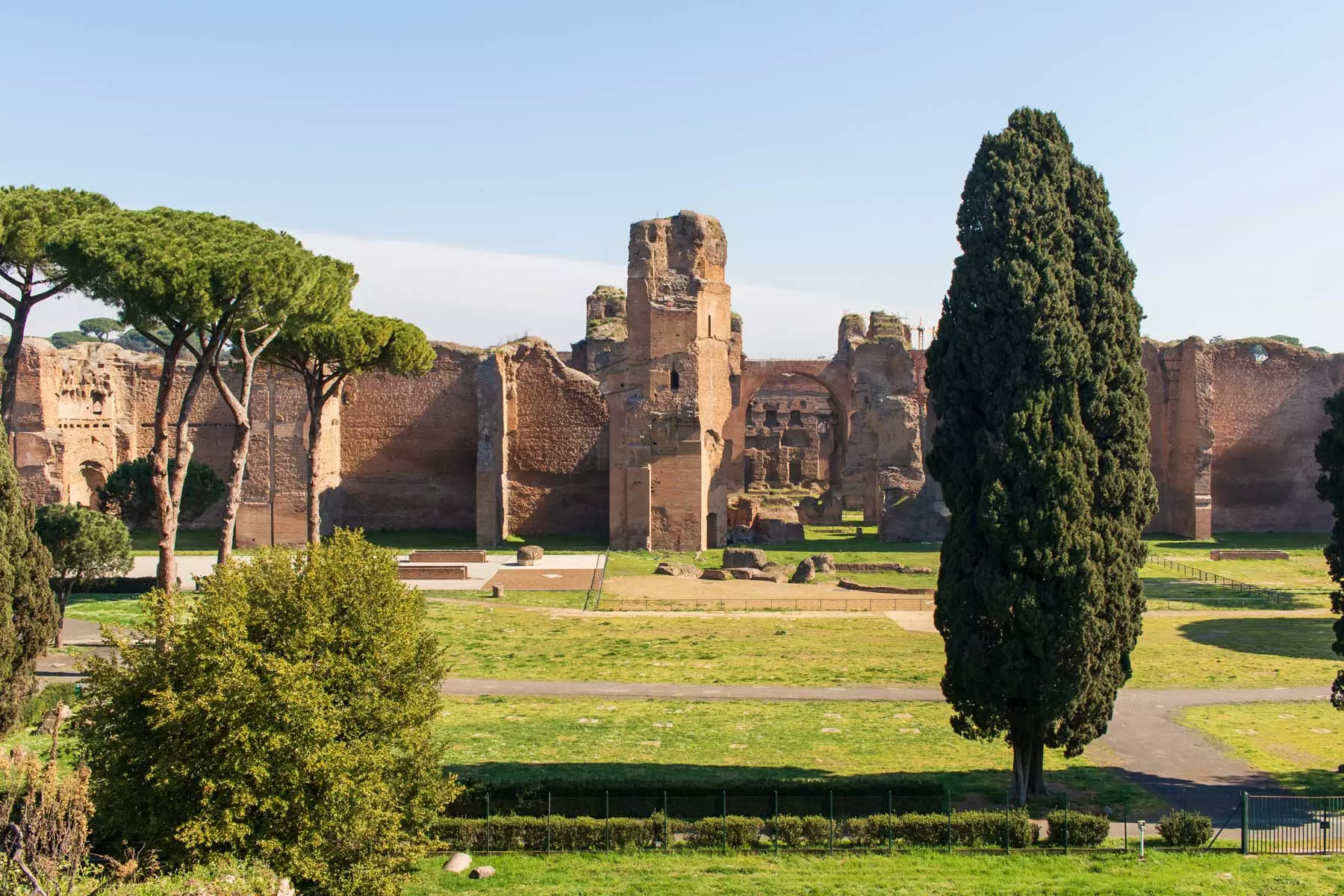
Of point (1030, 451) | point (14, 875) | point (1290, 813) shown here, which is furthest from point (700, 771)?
point (14, 875)

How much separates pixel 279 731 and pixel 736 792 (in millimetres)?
4956

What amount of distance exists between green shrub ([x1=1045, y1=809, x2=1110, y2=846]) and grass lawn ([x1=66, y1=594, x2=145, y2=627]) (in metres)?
17.1

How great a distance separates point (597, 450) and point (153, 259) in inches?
875

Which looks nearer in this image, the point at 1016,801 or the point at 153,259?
the point at 1016,801

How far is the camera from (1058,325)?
1338cm

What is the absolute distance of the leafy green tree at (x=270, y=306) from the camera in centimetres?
2231

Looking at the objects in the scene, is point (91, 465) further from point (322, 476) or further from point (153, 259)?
point (153, 259)

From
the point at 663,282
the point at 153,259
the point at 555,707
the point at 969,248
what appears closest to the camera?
the point at 969,248

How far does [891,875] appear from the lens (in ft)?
38.2

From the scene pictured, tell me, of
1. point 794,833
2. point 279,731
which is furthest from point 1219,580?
point 279,731

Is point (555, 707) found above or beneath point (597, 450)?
beneath

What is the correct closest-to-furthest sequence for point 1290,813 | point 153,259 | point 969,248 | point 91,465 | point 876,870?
point 876,870 → point 1290,813 → point 969,248 → point 153,259 → point 91,465

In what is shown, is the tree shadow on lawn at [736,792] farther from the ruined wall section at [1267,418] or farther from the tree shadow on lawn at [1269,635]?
the ruined wall section at [1267,418]

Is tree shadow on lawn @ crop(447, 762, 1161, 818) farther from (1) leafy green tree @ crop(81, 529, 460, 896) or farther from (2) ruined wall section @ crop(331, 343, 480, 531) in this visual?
(2) ruined wall section @ crop(331, 343, 480, 531)
